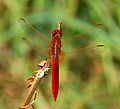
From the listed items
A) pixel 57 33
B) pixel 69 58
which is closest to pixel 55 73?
pixel 57 33

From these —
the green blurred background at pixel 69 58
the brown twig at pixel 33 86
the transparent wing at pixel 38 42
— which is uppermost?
the green blurred background at pixel 69 58

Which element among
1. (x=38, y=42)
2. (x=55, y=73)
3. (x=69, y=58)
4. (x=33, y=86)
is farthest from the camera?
(x=69, y=58)

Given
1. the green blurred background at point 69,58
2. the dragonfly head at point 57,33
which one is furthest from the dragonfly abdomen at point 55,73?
the green blurred background at point 69,58

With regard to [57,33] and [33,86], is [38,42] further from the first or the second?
[33,86]

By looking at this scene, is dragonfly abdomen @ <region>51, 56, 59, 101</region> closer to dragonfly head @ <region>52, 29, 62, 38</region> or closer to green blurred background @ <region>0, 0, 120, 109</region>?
dragonfly head @ <region>52, 29, 62, 38</region>

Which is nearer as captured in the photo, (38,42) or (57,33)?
(57,33)

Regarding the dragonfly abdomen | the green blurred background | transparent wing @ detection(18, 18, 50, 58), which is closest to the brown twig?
the dragonfly abdomen

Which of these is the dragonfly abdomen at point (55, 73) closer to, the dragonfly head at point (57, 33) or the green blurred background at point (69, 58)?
the dragonfly head at point (57, 33)

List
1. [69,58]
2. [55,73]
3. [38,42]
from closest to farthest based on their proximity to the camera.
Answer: [55,73], [38,42], [69,58]
